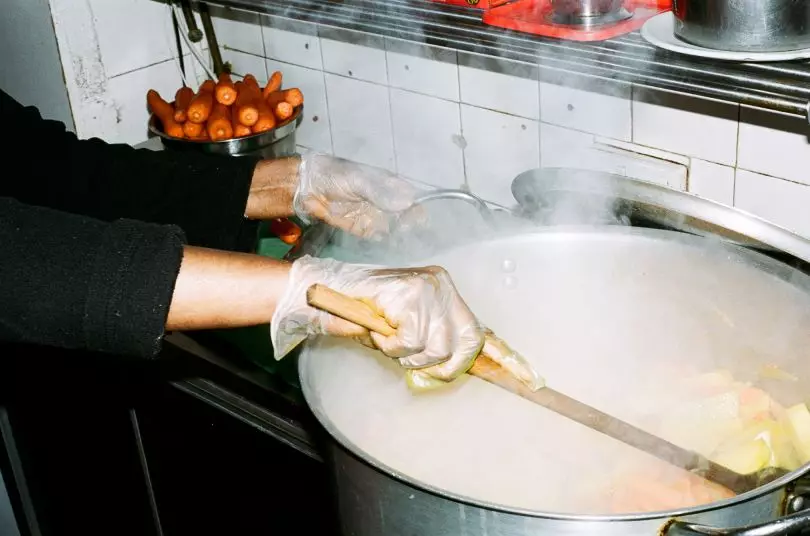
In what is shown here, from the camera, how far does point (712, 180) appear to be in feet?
4.51

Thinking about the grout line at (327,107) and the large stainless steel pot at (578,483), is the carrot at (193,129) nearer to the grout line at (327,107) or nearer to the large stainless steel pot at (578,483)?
the grout line at (327,107)

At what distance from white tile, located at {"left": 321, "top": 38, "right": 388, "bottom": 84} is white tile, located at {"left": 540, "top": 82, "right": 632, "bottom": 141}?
A: 0.42 metres

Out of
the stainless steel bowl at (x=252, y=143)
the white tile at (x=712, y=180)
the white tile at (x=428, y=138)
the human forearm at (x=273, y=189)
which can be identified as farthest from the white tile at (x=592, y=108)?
the stainless steel bowl at (x=252, y=143)

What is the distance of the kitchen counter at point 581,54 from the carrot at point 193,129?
44cm

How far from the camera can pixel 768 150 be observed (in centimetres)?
129

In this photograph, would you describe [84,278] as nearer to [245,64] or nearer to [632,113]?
[632,113]

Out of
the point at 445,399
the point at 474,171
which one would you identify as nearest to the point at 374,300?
the point at 445,399

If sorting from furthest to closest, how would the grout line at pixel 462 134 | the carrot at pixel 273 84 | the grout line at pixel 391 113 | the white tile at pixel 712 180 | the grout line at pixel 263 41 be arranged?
the grout line at pixel 263 41
the carrot at pixel 273 84
the grout line at pixel 391 113
the grout line at pixel 462 134
the white tile at pixel 712 180

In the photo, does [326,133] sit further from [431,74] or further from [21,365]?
[21,365]

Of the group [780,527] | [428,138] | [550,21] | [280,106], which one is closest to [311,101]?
[280,106]

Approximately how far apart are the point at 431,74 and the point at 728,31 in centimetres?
82

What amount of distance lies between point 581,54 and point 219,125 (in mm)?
948

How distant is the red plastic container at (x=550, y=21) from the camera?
3.77 ft

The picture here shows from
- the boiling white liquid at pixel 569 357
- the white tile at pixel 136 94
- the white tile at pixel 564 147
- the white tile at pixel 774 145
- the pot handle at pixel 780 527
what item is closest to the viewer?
the pot handle at pixel 780 527
